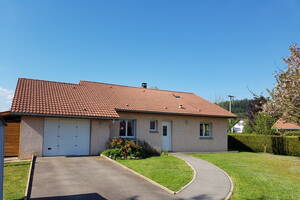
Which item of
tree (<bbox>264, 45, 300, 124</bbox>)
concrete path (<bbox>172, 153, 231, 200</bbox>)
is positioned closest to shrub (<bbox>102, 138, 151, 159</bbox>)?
concrete path (<bbox>172, 153, 231, 200</bbox>)

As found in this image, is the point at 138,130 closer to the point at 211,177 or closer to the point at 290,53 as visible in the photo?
the point at 211,177

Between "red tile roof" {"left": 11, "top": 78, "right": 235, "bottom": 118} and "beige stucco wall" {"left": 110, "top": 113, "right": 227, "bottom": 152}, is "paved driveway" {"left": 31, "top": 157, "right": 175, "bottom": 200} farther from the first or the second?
"beige stucco wall" {"left": 110, "top": 113, "right": 227, "bottom": 152}

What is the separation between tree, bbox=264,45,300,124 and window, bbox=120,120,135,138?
352 inches

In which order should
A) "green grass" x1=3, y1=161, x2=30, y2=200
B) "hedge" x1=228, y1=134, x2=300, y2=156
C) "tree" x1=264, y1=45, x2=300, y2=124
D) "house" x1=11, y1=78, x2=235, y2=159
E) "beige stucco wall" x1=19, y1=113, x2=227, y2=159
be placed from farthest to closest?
"hedge" x1=228, y1=134, x2=300, y2=156, "house" x1=11, y1=78, x2=235, y2=159, "beige stucco wall" x1=19, y1=113, x2=227, y2=159, "tree" x1=264, y1=45, x2=300, y2=124, "green grass" x1=3, y1=161, x2=30, y2=200

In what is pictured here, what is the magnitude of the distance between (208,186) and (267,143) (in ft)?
50.7

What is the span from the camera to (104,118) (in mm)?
14906

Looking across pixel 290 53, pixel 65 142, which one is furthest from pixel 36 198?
pixel 290 53

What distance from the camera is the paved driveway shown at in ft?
23.7

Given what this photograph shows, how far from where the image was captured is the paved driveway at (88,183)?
23.7 ft

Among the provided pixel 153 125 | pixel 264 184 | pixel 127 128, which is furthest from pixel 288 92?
pixel 127 128

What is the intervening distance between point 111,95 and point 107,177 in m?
10.4

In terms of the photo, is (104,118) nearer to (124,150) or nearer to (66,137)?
(124,150)

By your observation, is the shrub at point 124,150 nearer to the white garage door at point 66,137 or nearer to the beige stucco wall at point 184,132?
the beige stucco wall at point 184,132

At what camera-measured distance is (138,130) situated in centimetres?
1702
